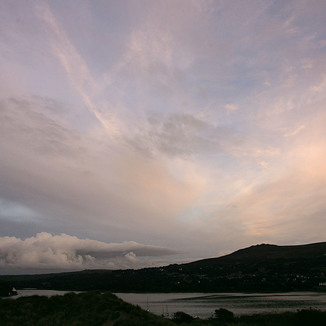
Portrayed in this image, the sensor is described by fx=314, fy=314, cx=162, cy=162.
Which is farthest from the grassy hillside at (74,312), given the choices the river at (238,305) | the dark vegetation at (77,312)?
the river at (238,305)

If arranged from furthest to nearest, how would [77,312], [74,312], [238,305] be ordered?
[238,305]
[74,312]
[77,312]

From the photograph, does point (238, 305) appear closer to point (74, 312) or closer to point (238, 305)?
point (238, 305)

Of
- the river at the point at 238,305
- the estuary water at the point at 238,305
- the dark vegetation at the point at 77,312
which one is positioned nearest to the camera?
the dark vegetation at the point at 77,312

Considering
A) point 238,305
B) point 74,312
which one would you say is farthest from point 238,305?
point 74,312

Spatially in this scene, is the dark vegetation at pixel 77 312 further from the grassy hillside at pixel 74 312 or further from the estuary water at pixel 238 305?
the estuary water at pixel 238 305

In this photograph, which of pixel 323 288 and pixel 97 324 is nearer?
pixel 97 324

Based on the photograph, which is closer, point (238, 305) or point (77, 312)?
point (77, 312)

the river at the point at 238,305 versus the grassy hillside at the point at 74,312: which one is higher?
the grassy hillside at the point at 74,312

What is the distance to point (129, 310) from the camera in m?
38.2

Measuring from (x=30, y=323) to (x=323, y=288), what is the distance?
180095mm

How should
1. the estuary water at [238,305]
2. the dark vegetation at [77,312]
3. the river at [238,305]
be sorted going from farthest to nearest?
the river at [238,305] < the estuary water at [238,305] < the dark vegetation at [77,312]

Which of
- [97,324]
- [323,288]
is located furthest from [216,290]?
[97,324]

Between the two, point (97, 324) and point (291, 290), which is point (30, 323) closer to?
point (97, 324)

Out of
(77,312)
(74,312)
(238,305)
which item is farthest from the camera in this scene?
(238,305)
